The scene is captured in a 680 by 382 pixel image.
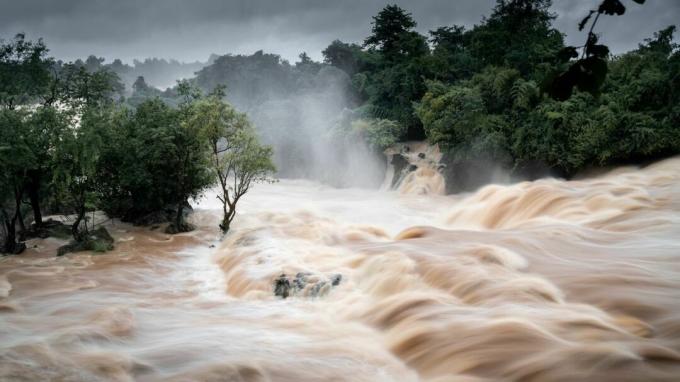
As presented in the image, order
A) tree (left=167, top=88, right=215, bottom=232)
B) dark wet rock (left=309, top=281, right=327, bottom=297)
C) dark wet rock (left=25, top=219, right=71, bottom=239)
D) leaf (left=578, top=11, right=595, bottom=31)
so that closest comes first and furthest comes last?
leaf (left=578, top=11, right=595, bottom=31), dark wet rock (left=309, top=281, right=327, bottom=297), dark wet rock (left=25, top=219, right=71, bottom=239), tree (left=167, top=88, right=215, bottom=232)

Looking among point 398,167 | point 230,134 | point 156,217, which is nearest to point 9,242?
point 156,217

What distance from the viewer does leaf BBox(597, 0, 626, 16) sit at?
1522 mm

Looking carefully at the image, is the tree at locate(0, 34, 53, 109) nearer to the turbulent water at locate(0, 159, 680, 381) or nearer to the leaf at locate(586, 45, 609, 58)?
the turbulent water at locate(0, 159, 680, 381)

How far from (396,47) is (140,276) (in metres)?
22.7

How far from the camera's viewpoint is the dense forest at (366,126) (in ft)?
41.2

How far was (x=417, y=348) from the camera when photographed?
4508mm

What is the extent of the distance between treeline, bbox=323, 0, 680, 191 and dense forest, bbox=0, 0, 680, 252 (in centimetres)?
6

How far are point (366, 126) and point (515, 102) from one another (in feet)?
26.6

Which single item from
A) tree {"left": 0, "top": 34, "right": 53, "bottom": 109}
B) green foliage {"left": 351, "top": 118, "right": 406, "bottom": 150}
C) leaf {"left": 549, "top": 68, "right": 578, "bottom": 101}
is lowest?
leaf {"left": 549, "top": 68, "right": 578, "bottom": 101}

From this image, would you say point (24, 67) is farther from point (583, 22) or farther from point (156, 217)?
point (583, 22)

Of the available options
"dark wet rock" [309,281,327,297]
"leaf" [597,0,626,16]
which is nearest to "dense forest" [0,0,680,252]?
"dark wet rock" [309,281,327,297]

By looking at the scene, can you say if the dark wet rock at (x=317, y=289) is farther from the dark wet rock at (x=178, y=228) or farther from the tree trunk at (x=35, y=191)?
the tree trunk at (x=35, y=191)

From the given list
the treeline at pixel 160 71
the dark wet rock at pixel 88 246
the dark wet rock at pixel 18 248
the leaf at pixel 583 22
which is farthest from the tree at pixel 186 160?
the treeline at pixel 160 71

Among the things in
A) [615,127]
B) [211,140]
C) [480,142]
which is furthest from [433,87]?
[211,140]
